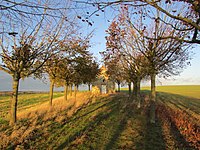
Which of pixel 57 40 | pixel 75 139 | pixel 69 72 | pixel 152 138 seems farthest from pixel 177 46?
pixel 69 72

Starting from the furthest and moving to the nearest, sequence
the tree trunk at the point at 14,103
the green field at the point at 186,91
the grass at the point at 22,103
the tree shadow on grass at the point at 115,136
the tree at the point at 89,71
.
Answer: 1. the green field at the point at 186,91
2. the tree at the point at 89,71
3. the grass at the point at 22,103
4. the tree trunk at the point at 14,103
5. the tree shadow on grass at the point at 115,136

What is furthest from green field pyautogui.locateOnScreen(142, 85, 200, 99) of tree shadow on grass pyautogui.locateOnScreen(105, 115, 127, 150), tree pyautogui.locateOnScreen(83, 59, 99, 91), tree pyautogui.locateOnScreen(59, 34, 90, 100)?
tree shadow on grass pyautogui.locateOnScreen(105, 115, 127, 150)

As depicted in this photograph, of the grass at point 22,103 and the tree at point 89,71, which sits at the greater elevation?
the tree at point 89,71

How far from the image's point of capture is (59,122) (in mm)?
12234

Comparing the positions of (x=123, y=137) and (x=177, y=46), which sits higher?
(x=177, y=46)

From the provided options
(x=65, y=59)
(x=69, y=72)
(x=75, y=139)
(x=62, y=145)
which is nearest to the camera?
(x=62, y=145)

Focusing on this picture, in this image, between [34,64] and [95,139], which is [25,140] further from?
[34,64]

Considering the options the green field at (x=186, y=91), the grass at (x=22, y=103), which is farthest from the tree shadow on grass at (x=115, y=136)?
the green field at (x=186, y=91)

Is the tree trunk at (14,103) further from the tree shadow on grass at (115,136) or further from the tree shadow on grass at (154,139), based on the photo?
the tree shadow on grass at (154,139)

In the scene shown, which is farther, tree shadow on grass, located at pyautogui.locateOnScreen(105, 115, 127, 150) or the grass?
the grass

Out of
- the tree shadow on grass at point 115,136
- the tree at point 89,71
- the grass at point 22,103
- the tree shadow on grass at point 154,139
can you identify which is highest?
the tree at point 89,71

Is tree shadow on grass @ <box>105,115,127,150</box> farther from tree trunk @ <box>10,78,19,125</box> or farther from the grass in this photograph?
the grass

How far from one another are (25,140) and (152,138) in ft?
19.1

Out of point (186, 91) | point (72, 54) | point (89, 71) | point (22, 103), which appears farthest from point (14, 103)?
point (186, 91)
